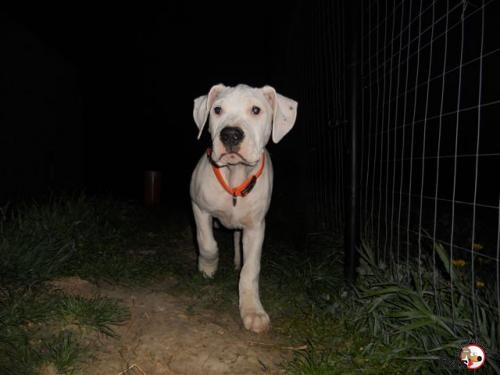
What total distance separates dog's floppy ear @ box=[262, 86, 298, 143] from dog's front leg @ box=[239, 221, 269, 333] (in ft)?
2.38

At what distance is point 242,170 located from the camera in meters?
2.87

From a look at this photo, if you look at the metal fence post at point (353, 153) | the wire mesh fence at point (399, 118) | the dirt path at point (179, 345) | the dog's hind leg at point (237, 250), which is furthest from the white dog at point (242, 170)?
the wire mesh fence at point (399, 118)

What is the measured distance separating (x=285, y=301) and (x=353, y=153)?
3.98ft

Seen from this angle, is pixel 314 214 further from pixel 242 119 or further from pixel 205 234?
pixel 242 119

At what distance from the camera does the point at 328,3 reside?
4.37m

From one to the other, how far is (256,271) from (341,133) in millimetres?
1922

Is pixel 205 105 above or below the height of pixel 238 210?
above

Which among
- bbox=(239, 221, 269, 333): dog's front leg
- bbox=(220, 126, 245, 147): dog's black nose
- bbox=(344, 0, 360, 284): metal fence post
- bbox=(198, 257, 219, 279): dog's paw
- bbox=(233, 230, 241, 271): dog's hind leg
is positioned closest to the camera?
bbox=(220, 126, 245, 147): dog's black nose

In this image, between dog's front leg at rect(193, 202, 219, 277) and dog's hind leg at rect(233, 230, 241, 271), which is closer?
dog's front leg at rect(193, 202, 219, 277)

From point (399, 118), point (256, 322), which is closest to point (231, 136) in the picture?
point (256, 322)

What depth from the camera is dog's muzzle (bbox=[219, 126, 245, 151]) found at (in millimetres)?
2469

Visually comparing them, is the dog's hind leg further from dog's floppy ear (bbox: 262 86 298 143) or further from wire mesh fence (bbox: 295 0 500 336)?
dog's floppy ear (bbox: 262 86 298 143)

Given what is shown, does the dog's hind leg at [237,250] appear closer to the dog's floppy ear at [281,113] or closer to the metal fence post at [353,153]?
the metal fence post at [353,153]

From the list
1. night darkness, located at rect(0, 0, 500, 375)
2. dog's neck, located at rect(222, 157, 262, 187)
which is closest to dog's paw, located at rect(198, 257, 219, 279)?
night darkness, located at rect(0, 0, 500, 375)
